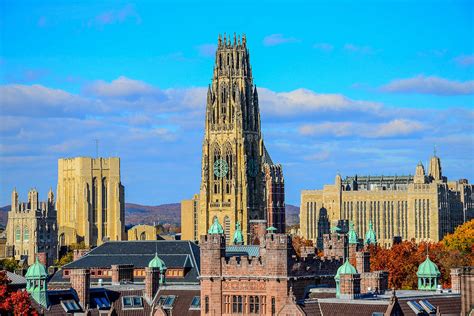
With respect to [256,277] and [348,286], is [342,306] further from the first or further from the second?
[256,277]

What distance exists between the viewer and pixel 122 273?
459ft

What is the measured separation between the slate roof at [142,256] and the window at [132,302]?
36.3 meters

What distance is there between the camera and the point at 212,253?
103688mm

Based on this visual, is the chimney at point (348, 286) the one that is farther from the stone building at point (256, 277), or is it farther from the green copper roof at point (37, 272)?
the green copper roof at point (37, 272)

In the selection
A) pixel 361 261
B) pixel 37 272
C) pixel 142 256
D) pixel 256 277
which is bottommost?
pixel 256 277

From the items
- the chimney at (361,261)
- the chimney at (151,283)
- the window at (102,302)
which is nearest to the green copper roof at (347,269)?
the chimney at (151,283)

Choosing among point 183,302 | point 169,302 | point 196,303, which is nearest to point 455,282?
point 196,303

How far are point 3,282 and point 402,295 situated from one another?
3078 cm

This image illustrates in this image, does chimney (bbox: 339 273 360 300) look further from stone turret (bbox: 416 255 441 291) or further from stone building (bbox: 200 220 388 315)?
stone turret (bbox: 416 255 441 291)

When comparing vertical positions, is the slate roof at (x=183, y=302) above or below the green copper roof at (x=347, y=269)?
below

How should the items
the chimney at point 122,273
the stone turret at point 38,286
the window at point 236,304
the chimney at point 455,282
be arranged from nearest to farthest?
the window at point 236,304 < the chimney at point 455,282 < the stone turret at point 38,286 < the chimney at point 122,273

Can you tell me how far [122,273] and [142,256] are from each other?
78.3 ft

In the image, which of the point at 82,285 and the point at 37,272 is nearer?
the point at 37,272

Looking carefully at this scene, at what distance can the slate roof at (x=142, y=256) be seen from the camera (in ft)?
524
